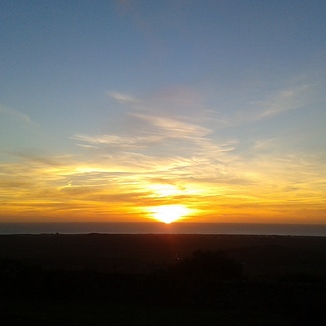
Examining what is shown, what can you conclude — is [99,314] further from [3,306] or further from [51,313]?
[3,306]

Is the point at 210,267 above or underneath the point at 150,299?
above

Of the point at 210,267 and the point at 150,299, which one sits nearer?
the point at 150,299

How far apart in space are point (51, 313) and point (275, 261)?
38836mm

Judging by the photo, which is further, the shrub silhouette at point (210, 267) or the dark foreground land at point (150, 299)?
the shrub silhouette at point (210, 267)

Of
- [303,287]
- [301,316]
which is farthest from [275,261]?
[301,316]

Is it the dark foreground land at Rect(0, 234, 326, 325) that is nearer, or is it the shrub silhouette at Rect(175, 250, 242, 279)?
the dark foreground land at Rect(0, 234, 326, 325)

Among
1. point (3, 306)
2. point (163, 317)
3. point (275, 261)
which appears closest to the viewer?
point (163, 317)

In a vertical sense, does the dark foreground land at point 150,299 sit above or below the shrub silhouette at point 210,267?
below

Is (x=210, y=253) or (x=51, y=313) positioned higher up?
(x=210, y=253)

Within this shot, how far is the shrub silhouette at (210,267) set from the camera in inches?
1166

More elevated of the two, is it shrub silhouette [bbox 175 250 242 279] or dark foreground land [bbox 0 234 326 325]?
shrub silhouette [bbox 175 250 242 279]

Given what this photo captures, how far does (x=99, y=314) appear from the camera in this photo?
1945 cm

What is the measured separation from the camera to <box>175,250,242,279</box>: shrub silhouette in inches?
1166

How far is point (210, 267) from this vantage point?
3016 cm
